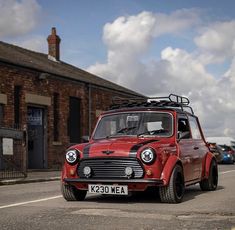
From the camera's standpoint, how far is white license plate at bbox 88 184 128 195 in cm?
899

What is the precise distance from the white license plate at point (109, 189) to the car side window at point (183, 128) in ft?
6.14

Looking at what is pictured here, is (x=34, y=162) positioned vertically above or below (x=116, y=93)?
below

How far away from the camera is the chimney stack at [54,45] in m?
35.0

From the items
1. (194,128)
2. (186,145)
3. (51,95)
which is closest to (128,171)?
(186,145)

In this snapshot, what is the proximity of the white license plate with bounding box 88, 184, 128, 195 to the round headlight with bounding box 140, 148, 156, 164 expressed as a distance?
1.82 feet

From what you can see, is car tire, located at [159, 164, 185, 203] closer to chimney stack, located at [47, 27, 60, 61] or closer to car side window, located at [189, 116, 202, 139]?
car side window, located at [189, 116, 202, 139]

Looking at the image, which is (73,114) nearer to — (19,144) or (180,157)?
(19,144)

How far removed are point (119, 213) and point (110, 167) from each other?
1.12 metres

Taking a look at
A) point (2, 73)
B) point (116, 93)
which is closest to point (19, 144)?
point (2, 73)

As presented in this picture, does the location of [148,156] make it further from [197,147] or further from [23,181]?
[23,181]

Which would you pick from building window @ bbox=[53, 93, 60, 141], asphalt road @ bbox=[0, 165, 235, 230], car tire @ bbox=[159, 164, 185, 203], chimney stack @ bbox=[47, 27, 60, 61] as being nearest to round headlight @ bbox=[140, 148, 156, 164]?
car tire @ bbox=[159, 164, 185, 203]

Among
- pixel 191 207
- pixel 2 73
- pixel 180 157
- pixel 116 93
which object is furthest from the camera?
pixel 116 93

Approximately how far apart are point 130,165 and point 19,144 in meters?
11.7

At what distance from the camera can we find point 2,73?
2356 cm
